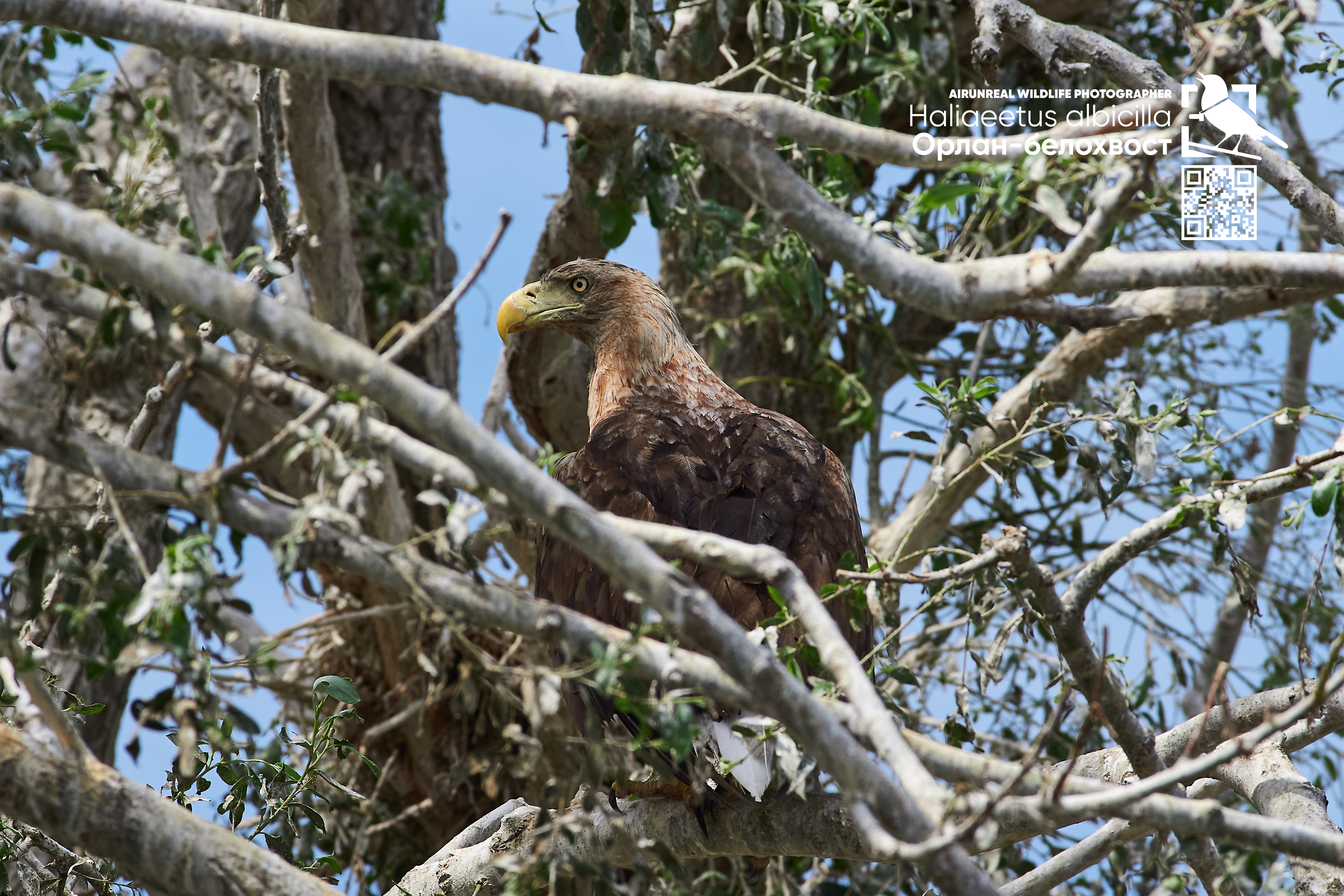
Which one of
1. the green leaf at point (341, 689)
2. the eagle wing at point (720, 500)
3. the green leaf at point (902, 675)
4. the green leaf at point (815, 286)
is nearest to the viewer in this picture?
the green leaf at point (341, 689)

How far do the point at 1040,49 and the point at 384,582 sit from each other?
2133 mm

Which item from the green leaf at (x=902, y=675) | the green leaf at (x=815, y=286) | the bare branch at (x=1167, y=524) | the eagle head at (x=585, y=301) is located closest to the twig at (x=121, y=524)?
the bare branch at (x=1167, y=524)

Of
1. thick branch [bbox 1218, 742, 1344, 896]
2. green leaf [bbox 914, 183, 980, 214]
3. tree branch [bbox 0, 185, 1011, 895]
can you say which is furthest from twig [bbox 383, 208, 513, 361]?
thick branch [bbox 1218, 742, 1344, 896]

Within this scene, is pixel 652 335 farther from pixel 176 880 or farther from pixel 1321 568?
pixel 176 880

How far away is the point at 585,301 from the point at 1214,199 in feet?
6.97

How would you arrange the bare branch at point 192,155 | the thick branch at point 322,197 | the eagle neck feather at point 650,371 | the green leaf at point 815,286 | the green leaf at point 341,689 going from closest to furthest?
the green leaf at point 341,689 → the green leaf at point 815,286 → the eagle neck feather at point 650,371 → the thick branch at point 322,197 → the bare branch at point 192,155

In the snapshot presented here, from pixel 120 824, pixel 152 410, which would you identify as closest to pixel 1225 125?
pixel 152 410

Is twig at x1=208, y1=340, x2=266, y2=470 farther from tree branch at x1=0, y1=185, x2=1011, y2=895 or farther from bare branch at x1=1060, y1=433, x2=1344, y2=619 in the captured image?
bare branch at x1=1060, y1=433, x2=1344, y2=619

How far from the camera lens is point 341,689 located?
7.64 ft

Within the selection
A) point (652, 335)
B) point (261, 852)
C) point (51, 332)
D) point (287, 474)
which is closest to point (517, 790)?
point (287, 474)

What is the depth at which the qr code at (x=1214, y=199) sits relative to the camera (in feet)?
9.80

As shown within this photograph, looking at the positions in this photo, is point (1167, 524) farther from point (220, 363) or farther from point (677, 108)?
point (220, 363)

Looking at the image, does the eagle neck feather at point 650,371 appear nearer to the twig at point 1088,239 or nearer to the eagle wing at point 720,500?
the eagle wing at point 720,500

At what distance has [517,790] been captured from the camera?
484 cm
